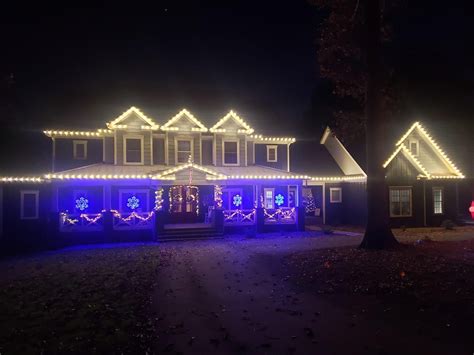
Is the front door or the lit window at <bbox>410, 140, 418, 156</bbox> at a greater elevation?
the lit window at <bbox>410, 140, 418, 156</bbox>

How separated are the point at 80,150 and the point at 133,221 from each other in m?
6.02

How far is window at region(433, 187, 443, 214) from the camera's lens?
2709 centimetres

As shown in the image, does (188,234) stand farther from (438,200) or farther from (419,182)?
(438,200)

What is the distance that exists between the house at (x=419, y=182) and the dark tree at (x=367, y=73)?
10.2 metres

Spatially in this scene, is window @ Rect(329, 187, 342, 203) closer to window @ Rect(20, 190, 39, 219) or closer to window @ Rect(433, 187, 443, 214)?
window @ Rect(433, 187, 443, 214)

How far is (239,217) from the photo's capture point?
23.4 meters

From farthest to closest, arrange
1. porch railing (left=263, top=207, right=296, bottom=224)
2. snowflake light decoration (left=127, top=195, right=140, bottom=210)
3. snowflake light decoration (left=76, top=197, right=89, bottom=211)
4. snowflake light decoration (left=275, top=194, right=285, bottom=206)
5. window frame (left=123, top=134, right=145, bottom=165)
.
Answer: snowflake light decoration (left=275, top=194, right=285, bottom=206) → porch railing (left=263, top=207, right=296, bottom=224) → window frame (left=123, top=134, right=145, bottom=165) → snowflake light decoration (left=127, top=195, right=140, bottom=210) → snowflake light decoration (left=76, top=197, right=89, bottom=211)

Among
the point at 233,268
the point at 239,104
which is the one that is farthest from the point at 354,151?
the point at 233,268

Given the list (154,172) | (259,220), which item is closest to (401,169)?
(259,220)

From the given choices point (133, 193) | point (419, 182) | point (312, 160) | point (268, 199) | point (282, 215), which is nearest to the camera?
point (133, 193)

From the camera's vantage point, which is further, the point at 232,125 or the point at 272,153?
the point at 272,153

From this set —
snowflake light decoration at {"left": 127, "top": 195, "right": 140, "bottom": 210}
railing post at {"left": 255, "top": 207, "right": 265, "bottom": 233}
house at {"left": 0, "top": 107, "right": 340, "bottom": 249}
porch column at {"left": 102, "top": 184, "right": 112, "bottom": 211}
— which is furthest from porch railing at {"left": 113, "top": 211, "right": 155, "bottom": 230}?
railing post at {"left": 255, "top": 207, "right": 265, "bottom": 233}

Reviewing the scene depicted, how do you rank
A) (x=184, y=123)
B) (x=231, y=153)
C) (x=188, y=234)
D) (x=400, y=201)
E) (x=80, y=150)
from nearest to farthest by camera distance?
(x=188, y=234)
(x=80, y=150)
(x=184, y=123)
(x=231, y=153)
(x=400, y=201)

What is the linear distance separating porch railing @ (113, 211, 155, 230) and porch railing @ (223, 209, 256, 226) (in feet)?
14.0
